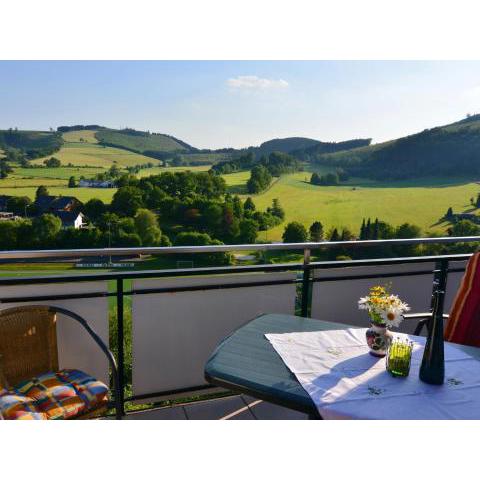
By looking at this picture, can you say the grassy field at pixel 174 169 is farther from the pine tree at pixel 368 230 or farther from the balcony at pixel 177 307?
the balcony at pixel 177 307

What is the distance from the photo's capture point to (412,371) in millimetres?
1526

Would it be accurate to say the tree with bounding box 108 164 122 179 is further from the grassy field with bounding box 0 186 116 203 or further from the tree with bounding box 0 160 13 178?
the tree with bounding box 0 160 13 178

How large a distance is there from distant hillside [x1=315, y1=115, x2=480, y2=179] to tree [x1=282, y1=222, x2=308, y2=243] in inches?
133

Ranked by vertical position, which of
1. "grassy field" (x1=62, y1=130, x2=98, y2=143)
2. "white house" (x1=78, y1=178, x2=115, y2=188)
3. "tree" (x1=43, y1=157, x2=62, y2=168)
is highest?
"grassy field" (x1=62, y1=130, x2=98, y2=143)

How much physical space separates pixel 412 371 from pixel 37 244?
40.1 ft

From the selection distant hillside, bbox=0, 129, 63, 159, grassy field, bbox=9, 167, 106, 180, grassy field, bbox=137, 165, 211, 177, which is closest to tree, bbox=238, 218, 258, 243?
grassy field, bbox=137, 165, 211, 177

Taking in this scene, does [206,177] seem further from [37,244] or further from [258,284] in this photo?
[258,284]

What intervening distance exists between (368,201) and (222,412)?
2069cm

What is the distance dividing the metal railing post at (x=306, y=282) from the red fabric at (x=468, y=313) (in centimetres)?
87

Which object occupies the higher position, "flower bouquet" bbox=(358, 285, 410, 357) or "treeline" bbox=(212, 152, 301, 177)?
"treeline" bbox=(212, 152, 301, 177)

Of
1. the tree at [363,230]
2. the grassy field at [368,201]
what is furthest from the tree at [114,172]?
the tree at [363,230]

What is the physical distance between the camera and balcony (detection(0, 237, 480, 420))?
2283 millimetres
